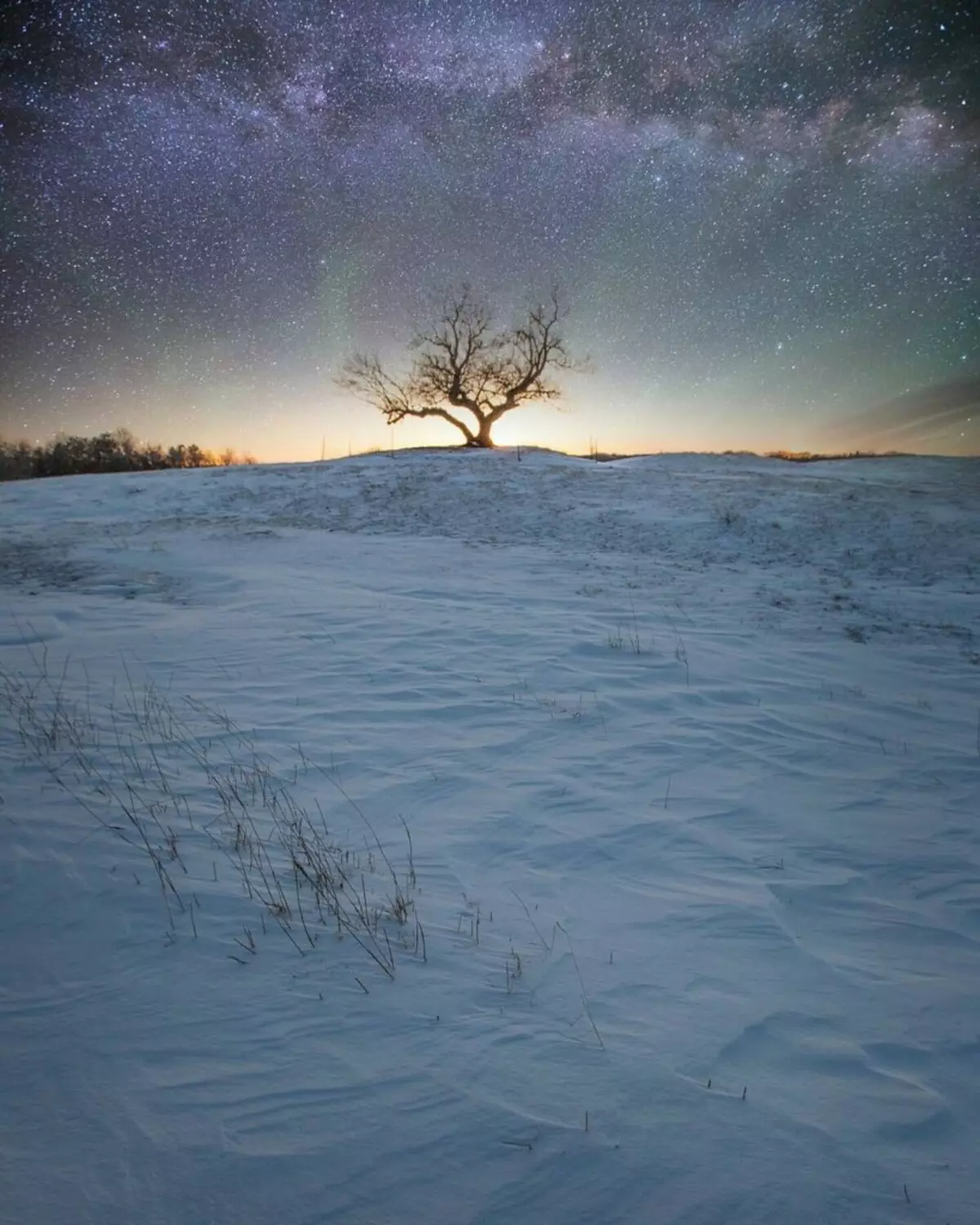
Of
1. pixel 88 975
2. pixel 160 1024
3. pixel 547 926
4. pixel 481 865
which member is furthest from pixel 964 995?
pixel 88 975

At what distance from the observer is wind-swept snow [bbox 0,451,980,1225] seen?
2.04 metres

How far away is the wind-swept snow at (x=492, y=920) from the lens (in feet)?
6.70

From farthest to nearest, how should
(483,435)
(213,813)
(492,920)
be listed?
1. (483,435)
2. (213,813)
3. (492,920)

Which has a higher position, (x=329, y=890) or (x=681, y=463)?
(x=681, y=463)

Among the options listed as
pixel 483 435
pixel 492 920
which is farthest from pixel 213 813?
pixel 483 435

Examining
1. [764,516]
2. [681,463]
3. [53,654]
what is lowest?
[53,654]

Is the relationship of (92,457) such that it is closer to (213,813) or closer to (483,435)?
(483,435)

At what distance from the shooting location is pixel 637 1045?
247 cm

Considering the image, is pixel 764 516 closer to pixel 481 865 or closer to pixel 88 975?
pixel 481 865

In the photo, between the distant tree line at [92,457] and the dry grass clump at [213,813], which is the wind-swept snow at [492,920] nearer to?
the dry grass clump at [213,813]

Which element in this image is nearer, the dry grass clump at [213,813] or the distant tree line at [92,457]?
the dry grass clump at [213,813]

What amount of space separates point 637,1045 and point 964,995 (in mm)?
1575

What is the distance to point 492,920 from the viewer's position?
3.21m

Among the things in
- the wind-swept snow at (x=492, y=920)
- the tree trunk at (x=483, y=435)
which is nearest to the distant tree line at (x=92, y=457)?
the tree trunk at (x=483, y=435)
